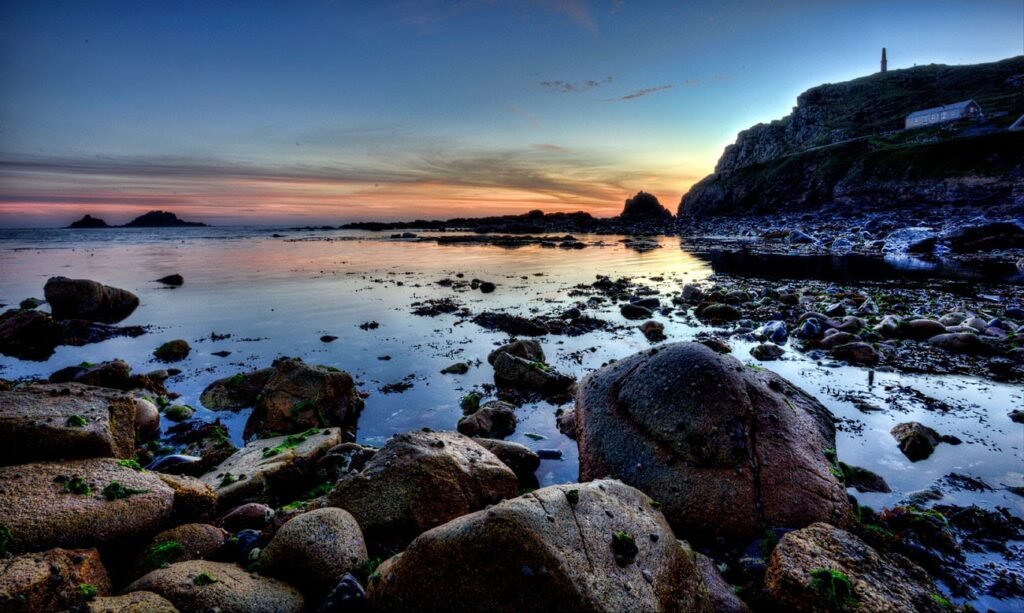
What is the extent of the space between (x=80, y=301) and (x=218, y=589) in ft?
77.7

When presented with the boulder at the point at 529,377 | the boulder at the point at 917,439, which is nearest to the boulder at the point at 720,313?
the boulder at the point at 529,377

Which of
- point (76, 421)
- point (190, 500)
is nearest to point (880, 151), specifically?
point (190, 500)

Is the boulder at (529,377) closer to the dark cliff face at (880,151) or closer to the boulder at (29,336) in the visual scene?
the boulder at (29,336)

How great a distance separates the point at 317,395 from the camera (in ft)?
30.6

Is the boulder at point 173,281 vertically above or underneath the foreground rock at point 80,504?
above

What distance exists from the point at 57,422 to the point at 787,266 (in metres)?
35.0

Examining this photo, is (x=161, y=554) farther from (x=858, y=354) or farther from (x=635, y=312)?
(x=635, y=312)

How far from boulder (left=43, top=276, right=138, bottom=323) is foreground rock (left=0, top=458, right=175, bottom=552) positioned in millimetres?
18611

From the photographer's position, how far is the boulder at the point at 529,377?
1069 cm

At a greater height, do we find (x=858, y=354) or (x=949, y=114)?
(x=949, y=114)

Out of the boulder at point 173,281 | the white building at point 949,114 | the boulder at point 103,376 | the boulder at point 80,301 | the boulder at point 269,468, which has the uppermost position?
the white building at point 949,114

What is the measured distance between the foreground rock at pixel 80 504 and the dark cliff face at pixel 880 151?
246 ft

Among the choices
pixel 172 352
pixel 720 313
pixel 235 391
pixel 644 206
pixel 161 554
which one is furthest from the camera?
pixel 644 206

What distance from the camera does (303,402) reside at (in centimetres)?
921
